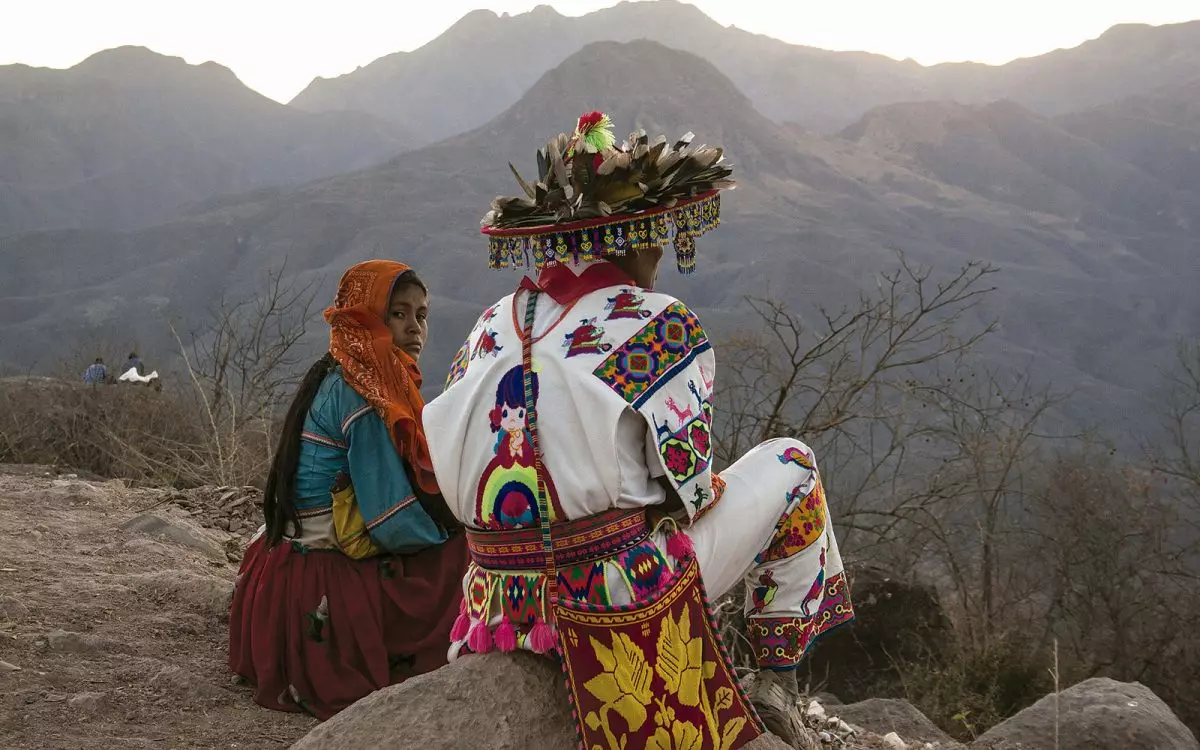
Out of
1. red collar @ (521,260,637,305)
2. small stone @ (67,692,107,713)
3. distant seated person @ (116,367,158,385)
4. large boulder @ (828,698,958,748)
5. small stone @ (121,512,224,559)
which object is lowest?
large boulder @ (828,698,958,748)

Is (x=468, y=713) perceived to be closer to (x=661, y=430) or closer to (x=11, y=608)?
(x=661, y=430)

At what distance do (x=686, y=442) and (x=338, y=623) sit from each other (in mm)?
1587

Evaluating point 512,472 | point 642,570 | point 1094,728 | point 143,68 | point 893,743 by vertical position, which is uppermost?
point 143,68

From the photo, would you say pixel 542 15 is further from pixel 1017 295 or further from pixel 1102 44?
pixel 1017 295

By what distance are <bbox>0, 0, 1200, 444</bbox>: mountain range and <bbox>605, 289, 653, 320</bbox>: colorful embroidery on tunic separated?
3210cm

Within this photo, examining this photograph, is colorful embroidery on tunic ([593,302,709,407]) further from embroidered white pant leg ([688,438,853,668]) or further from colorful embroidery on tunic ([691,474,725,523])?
embroidered white pant leg ([688,438,853,668])

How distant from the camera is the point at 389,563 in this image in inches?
130

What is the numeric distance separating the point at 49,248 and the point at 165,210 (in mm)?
16126

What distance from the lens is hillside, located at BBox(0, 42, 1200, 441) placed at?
45781 millimetres

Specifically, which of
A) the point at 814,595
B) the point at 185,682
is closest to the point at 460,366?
the point at 814,595

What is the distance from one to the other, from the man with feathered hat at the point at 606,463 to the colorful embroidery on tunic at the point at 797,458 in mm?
44

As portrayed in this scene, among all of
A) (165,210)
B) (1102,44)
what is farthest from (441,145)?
(1102,44)

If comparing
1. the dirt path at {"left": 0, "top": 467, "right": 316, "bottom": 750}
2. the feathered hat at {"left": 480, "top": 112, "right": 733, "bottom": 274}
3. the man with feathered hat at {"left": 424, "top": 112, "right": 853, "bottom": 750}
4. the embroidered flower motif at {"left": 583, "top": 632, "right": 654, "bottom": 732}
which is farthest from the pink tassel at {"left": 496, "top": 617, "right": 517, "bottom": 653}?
the dirt path at {"left": 0, "top": 467, "right": 316, "bottom": 750}

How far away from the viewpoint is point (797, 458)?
251 centimetres
